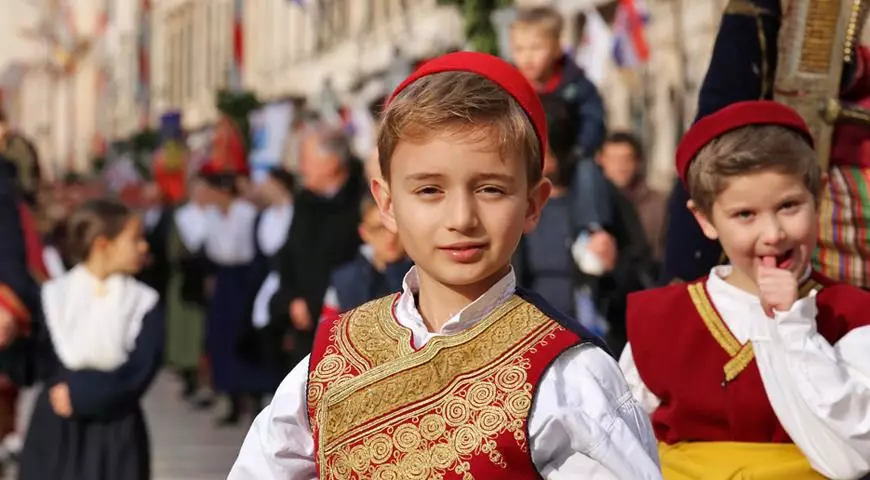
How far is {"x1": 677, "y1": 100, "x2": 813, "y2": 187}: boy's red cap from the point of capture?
14.1ft

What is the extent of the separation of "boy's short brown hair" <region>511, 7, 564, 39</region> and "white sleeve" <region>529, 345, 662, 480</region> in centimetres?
470

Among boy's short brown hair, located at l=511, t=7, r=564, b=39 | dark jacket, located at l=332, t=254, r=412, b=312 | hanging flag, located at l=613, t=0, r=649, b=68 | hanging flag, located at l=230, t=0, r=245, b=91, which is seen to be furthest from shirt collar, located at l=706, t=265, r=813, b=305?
hanging flag, located at l=230, t=0, r=245, b=91

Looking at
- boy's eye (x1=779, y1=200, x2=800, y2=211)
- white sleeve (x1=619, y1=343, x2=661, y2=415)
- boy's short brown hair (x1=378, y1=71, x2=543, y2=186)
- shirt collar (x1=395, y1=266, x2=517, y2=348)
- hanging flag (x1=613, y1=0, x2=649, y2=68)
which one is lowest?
hanging flag (x1=613, y1=0, x2=649, y2=68)

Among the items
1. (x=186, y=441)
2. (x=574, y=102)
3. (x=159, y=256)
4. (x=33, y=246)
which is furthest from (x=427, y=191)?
(x=159, y=256)

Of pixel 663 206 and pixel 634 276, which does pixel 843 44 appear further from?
pixel 663 206

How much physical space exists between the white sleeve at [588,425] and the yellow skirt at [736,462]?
1.02 metres

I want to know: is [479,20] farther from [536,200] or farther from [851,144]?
[536,200]

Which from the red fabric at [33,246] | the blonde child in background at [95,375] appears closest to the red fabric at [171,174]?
the red fabric at [33,246]

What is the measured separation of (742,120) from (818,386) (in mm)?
633

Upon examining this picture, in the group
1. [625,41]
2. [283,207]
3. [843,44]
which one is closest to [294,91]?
[625,41]

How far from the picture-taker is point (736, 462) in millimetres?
4211

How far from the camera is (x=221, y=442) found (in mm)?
12906

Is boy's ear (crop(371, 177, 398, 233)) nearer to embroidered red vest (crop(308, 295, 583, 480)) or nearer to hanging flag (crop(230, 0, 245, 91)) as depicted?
embroidered red vest (crop(308, 295, 583, 480))

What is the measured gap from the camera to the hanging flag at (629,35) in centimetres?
1850
